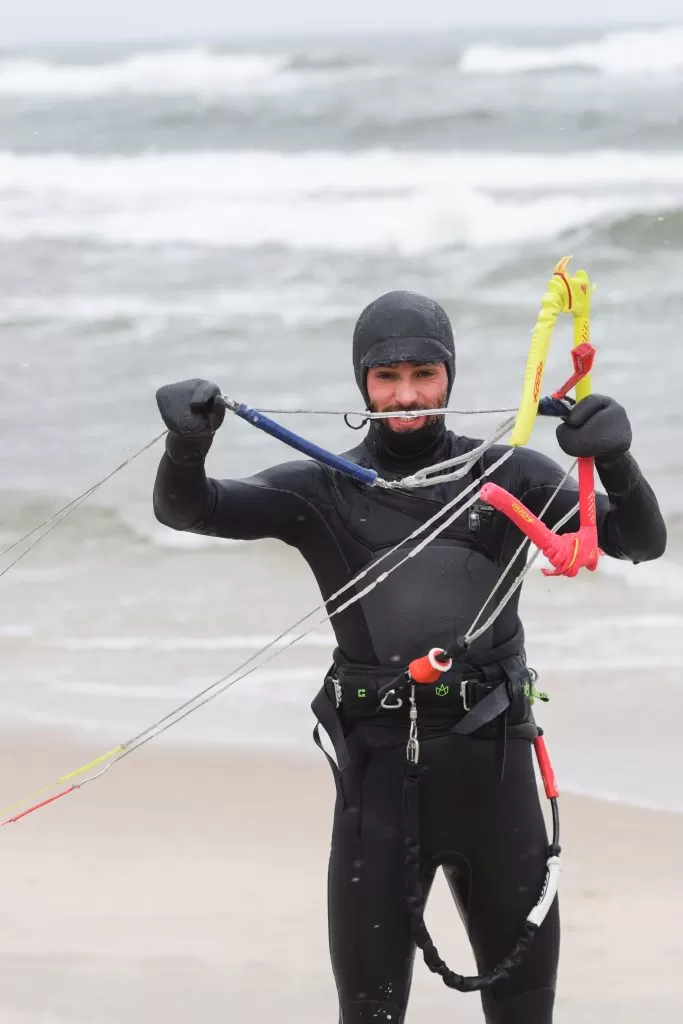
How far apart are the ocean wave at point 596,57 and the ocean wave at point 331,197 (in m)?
5.35

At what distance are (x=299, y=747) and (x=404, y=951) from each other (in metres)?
3.02

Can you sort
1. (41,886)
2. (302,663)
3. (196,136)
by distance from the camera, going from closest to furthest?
1. (41,886)
2. (302,663)
3. (196,136)

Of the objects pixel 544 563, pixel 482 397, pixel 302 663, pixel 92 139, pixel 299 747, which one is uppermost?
pixel 92 139

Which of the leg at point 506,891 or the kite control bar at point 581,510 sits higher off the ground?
the kite control bar at point 581,510

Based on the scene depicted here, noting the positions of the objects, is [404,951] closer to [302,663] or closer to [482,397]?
[302,663]

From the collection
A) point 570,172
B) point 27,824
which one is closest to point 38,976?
point 27,824

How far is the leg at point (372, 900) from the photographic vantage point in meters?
2.79

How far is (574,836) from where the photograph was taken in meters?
5.11

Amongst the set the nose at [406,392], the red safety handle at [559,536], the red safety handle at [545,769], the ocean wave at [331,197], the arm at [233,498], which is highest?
the ocean wave at [331,197]

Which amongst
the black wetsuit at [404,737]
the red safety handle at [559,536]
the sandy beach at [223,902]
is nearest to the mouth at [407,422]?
the black wetsuit at [404,737]

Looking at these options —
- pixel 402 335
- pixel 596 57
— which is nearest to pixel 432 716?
pixel 402 335

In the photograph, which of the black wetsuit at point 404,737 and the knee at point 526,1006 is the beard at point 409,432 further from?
the knee at point 526,1006

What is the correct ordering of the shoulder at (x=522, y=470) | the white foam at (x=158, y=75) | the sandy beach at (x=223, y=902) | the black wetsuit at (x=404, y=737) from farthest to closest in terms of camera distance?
the white foam at (x=158, y=75) < the sandy beach at (x=223, y=902) < the shoulder at (x=522, y=470) < the black wetsuit at (x=404, y=737)

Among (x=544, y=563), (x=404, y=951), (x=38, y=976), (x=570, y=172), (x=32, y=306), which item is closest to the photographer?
(x=404, y=951)
